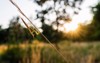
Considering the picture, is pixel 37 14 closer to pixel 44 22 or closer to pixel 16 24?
pixel 44 22

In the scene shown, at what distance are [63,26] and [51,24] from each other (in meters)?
0.28

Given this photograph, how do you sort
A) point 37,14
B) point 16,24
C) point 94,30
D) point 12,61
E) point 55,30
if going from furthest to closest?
point 94,30, point 12,61, point 55,30, point 37,14, point 16,24

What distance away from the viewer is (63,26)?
23.6 ft

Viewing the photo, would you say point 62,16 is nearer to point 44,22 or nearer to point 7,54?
point 44,22

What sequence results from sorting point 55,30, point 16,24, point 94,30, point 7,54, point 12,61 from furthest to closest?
point 94,30
point 7,54
point 12,61
point 55,30
point 16,24

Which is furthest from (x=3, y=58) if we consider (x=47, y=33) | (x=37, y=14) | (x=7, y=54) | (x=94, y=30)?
(x=94, y=30)

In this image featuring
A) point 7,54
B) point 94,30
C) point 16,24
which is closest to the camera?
point 16,24

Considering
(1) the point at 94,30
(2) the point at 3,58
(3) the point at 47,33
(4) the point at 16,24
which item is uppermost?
(4) the point at 16,24

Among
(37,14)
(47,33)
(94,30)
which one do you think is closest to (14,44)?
(47,33)

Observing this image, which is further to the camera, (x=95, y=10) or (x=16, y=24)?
(x=95, y=10)

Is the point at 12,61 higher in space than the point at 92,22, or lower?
higher

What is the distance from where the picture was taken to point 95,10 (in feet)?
118

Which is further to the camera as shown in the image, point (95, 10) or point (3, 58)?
point (95, 10)

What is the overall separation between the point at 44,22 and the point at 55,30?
420 millimetres
